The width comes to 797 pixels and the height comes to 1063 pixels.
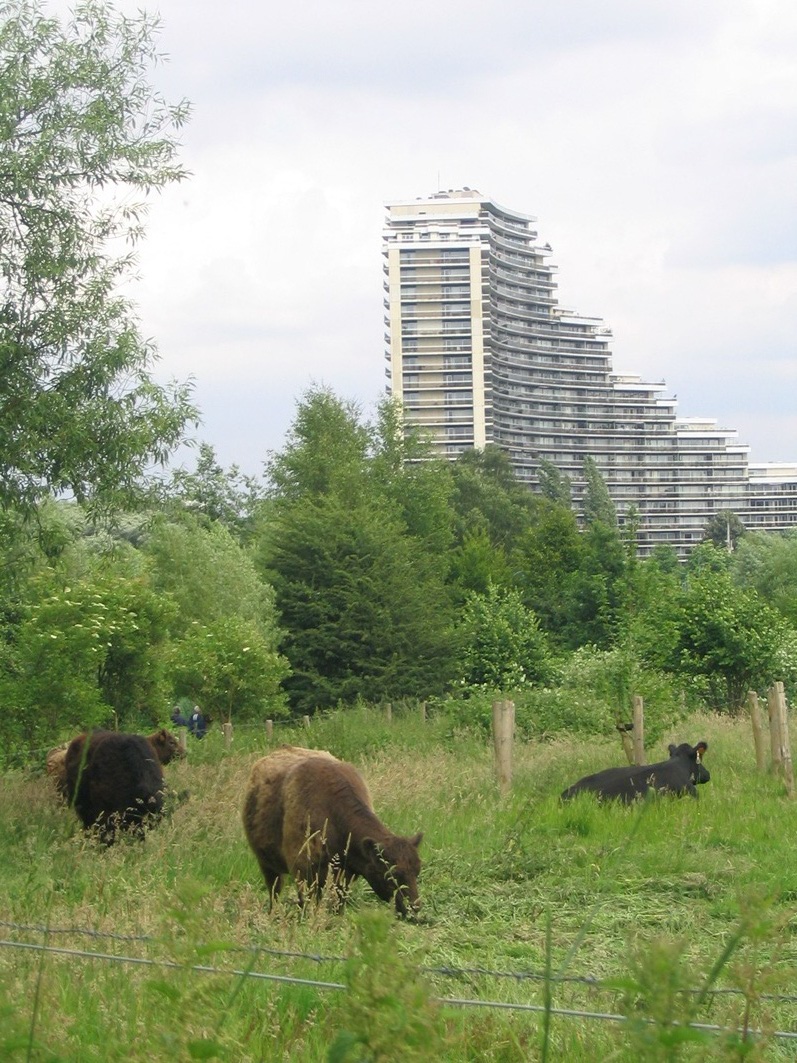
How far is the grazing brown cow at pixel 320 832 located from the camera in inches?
358

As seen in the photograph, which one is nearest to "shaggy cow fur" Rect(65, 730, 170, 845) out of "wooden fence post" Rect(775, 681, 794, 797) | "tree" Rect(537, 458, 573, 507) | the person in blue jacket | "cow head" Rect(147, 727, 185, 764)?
"cow head" Rect(147, 727, 185, 764)

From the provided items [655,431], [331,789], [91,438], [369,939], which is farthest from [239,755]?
[655,431]

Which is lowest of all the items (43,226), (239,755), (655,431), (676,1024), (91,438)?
(239,755)

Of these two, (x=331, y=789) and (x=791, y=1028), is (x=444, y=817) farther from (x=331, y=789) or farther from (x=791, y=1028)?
(x=791, y=1028)

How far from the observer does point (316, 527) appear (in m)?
40.8

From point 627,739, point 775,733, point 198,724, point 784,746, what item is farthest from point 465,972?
point 198,724

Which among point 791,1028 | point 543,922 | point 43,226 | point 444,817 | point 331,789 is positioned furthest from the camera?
point 43,226

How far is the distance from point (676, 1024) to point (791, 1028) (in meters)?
3.74

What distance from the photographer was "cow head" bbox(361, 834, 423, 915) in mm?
8852

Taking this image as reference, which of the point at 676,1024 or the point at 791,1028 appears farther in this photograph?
the point at 791,1028

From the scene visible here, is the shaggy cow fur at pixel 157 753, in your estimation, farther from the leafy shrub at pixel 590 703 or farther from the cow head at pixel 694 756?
the leafy shrub at pixel 590 703

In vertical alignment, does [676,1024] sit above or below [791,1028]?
above

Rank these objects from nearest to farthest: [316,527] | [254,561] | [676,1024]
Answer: [676,1024], [316,527], [254,561]

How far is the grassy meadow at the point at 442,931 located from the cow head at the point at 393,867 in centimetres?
21
